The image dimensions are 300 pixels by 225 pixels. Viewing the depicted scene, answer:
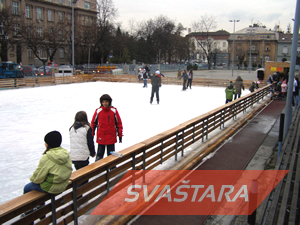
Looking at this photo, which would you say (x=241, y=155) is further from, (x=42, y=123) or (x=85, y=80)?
(x=85, y=80)

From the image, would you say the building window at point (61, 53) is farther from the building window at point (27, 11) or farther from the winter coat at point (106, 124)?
the winter coat at point (106, 124)

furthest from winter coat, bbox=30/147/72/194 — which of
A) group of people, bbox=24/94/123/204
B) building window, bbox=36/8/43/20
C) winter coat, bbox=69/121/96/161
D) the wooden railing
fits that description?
building window, bbox=36/8/43/20

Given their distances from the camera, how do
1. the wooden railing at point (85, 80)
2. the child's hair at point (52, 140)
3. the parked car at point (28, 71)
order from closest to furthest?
the child's hair at point (52, 140), the wooden railing at point (85, 80), the parked car at point (28, 71)

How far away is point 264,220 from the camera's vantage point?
392 centimetres

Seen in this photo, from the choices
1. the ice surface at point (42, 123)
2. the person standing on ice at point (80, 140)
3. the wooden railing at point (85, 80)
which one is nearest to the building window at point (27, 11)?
the wooden railing at point (85, 80)

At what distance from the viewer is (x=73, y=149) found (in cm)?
507

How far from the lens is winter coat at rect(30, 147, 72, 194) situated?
10.5ft

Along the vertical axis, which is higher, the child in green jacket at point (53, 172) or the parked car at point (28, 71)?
the parked car at point (28, 71)

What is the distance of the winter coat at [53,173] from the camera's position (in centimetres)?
321

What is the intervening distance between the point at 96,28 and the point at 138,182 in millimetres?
49823

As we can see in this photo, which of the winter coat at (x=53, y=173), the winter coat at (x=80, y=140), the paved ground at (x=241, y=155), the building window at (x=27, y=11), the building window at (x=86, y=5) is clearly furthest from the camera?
the building window at (x=86, y=5)

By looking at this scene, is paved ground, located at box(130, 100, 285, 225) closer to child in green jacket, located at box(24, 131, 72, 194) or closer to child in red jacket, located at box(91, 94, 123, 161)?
child in green jacket, located at box(24, 131, 72, 194)

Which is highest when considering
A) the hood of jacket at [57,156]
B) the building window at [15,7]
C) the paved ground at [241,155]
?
the building window at [15,7]

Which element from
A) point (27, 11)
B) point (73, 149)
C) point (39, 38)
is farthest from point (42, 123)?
point (27, 11)
